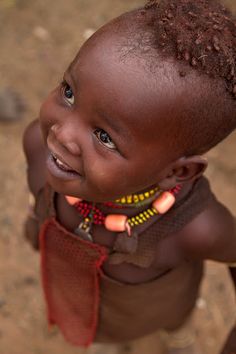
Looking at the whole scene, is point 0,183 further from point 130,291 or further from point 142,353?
point 130,291

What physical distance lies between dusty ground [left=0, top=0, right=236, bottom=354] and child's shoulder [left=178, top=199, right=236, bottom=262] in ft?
3.55

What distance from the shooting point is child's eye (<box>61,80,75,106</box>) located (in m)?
1.34

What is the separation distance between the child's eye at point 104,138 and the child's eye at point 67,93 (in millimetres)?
94

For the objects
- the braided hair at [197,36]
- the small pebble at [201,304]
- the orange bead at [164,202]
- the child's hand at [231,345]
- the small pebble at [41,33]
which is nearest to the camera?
the braided hair at [197,36]

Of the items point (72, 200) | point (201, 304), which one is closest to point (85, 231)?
point (72, 200)

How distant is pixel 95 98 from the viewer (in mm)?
1255

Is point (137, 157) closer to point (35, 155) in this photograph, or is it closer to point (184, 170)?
point (184, 170)

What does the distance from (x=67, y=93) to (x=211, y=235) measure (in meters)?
0.54

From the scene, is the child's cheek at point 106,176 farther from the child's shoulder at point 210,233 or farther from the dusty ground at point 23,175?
the dusty ground at point 23,175

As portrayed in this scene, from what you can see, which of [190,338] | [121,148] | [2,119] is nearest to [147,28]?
[121,148]

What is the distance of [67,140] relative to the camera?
1.30 m

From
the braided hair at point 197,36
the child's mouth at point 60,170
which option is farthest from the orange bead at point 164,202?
the braided hair at point 197,36

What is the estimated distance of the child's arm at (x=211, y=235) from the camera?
1.60 m

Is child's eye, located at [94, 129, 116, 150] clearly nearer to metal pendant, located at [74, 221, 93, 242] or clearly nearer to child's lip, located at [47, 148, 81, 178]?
child's lip, located at [47, 148, 81, 178]
